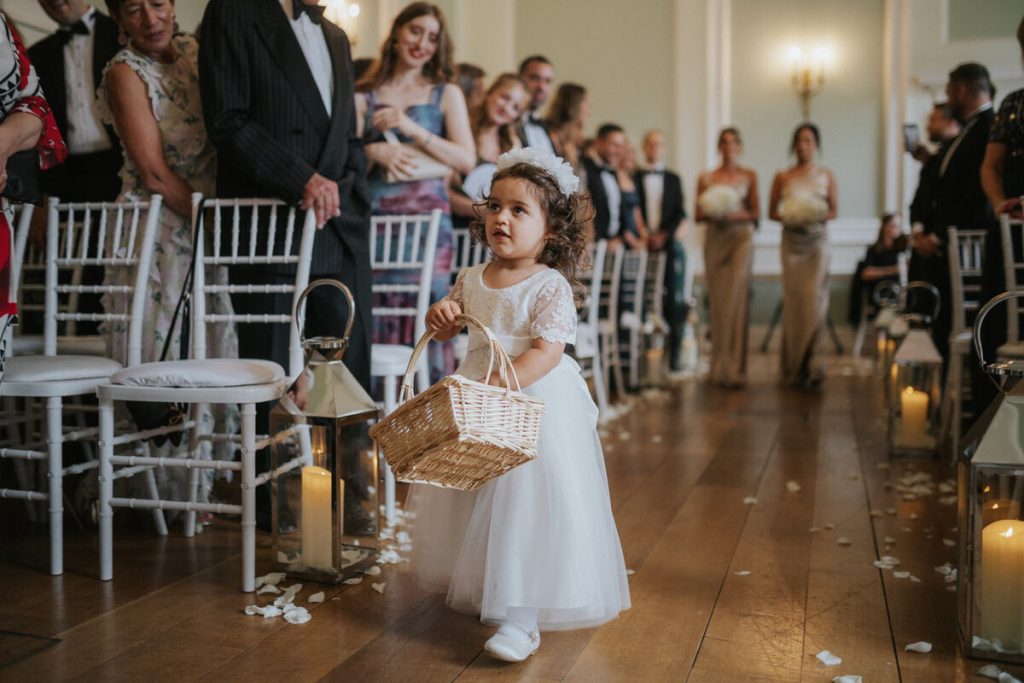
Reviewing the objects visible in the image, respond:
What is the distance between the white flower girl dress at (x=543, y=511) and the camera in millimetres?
1912

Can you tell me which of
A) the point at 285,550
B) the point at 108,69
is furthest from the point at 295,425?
the point at 108,69

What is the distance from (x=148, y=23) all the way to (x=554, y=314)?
5.42ft

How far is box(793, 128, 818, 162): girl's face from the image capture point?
6.41m

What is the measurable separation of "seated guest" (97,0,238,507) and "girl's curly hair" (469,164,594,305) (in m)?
1.22

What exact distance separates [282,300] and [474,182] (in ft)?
5.07

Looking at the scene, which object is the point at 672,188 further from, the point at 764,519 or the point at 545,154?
the point at 545,154

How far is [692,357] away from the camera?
7680mm

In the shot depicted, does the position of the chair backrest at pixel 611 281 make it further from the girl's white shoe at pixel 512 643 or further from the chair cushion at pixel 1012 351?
the girl's white shoe at pixel 512 643

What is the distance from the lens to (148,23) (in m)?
2.76

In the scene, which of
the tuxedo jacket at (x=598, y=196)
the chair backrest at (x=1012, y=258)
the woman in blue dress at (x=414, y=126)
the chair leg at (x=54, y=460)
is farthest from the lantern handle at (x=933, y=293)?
the chair leg at (x=54, y=460)

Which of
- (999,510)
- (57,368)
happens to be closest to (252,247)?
(57,368)

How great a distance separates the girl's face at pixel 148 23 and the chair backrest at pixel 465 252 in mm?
1442

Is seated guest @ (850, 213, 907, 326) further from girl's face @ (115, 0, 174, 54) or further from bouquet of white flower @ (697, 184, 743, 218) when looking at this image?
girl's face @ (115, 0, 174, 54)

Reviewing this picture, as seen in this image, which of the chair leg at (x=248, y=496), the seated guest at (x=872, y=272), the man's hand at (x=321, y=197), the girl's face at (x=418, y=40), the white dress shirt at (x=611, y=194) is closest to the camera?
the chair leg at (x=248, y=496)
